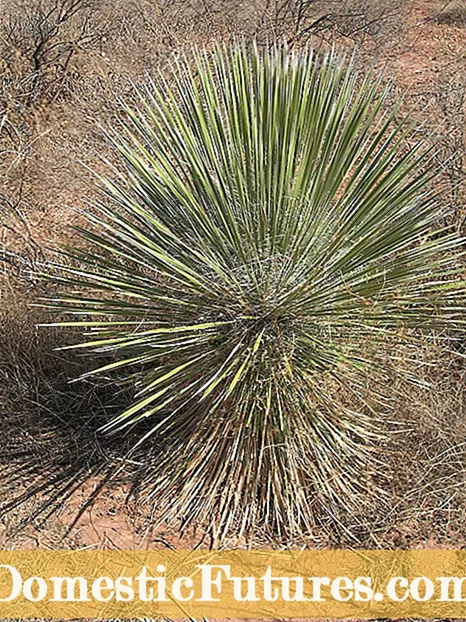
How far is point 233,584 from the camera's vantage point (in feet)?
9.89

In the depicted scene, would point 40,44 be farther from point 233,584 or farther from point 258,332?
point 233,584

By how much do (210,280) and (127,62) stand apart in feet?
14.3

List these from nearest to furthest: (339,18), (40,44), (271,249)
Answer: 1. (271,249)
2. (40,44)
3. (339,18)

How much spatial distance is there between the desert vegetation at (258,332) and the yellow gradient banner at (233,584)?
0.41ft

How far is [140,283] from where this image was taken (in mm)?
2893

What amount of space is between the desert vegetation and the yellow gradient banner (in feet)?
0.41

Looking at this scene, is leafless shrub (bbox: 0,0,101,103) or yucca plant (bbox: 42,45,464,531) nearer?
yucca plant (bbox: 42,45,464,531)

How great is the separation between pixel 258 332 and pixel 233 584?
1.07 meters

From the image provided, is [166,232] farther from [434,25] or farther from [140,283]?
[434,25]

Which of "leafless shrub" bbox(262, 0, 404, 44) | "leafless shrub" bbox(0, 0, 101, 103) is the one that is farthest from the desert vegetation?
"leafless shrub" bbox(262, 0, 404, 44)

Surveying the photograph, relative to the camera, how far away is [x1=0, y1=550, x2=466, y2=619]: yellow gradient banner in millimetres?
2920

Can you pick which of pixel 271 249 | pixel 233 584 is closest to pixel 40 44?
pixel 271 249

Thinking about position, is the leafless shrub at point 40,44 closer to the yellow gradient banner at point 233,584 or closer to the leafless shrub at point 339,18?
the leafless shrub at point 339,18

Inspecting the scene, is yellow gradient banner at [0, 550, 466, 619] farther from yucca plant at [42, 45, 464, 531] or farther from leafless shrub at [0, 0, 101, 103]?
leafless shrub at [0, 0, 101, 103]
